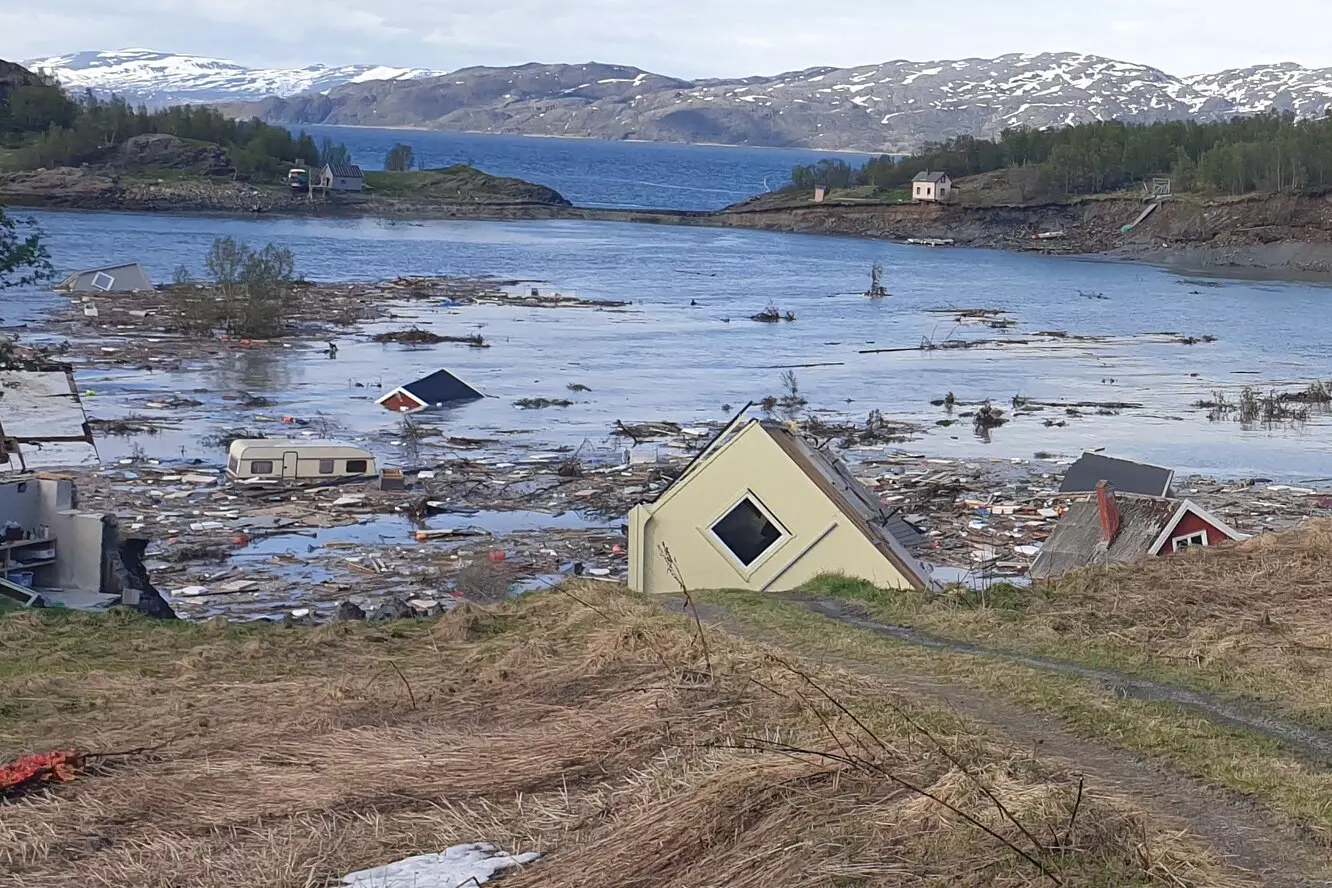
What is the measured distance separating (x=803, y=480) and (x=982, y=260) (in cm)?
7170

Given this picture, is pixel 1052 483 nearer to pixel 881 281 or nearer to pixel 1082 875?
pixel 1082 875

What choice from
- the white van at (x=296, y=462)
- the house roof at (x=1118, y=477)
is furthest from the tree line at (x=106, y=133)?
the house roof at (x=1118, y=477)

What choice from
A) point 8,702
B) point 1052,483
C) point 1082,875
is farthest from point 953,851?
point 1052,483

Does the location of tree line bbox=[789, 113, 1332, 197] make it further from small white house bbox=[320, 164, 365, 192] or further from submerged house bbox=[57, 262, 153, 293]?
submerged house bbox=[57, 262, 153, 293]

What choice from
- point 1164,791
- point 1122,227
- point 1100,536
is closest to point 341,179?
point 1122,227

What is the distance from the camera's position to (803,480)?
38.3 ft

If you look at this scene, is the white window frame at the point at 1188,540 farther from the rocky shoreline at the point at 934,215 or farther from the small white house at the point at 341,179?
the small white house at the point at 341,179

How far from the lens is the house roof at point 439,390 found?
92.2ft

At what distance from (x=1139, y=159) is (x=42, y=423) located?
291 feet

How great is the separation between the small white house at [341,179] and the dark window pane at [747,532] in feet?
303

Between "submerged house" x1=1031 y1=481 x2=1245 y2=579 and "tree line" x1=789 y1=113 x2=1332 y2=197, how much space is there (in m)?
77.4

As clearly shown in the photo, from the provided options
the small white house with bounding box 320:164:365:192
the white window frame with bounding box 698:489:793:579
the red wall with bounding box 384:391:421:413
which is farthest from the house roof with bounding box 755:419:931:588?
the small white house with bounding box 320:164:365:192

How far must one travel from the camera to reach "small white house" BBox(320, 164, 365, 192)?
329ft

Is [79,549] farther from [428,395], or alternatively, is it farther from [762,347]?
[762,347]
